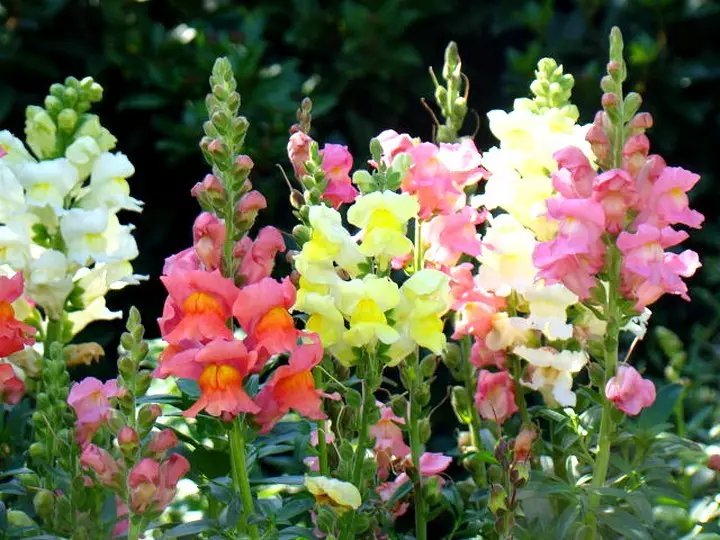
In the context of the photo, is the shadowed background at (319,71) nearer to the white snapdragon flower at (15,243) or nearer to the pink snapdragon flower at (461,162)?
the white snapdragon flower at (15,243)

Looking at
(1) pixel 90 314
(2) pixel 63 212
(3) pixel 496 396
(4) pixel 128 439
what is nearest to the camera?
(4) pixel 128 439

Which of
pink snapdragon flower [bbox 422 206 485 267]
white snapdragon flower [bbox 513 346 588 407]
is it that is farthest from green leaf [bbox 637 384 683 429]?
pink snapdragon flower [bbox 422 206 485 267]

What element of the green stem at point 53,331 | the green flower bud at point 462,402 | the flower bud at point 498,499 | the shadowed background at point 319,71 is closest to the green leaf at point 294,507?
the flower bud at point 498,499

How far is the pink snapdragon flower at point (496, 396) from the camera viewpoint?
197cm

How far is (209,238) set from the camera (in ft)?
5.30

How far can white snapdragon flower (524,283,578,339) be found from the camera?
1.83 meters

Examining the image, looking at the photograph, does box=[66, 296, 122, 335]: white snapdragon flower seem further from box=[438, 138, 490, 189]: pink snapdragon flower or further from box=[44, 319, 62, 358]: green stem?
box=[438, 138, 490, 189]: pink snapdragon flower

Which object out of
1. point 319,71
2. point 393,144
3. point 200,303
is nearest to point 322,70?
point 319,71

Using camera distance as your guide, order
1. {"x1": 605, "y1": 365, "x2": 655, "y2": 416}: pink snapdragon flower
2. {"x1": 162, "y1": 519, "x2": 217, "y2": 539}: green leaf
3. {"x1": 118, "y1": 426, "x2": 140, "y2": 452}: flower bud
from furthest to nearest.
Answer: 1. {"x1": 605, "y1": 365, "x2": 655, "y2": 416}: pink snapdragon flower
2. {"x1": 162, "y1": 519, "x2": 217, "y2": 539}: green leaf
3. {"x1": 118, "y1": 426, "x2": 140, "y2": 452}: flower bud

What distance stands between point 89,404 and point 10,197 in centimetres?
42

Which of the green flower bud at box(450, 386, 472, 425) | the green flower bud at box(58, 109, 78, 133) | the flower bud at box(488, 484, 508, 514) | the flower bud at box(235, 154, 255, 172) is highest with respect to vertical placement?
the green flower bud at box(58, 109, 78, 133)

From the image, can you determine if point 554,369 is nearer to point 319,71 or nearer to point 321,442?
point 321,442

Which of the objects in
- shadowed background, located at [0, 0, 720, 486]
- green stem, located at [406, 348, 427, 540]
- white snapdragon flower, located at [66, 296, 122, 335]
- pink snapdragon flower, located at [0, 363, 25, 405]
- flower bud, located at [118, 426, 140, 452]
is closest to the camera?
flower bud, located at [118, 426, 140, 452]

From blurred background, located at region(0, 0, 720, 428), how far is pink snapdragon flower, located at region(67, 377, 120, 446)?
54.0 inches
